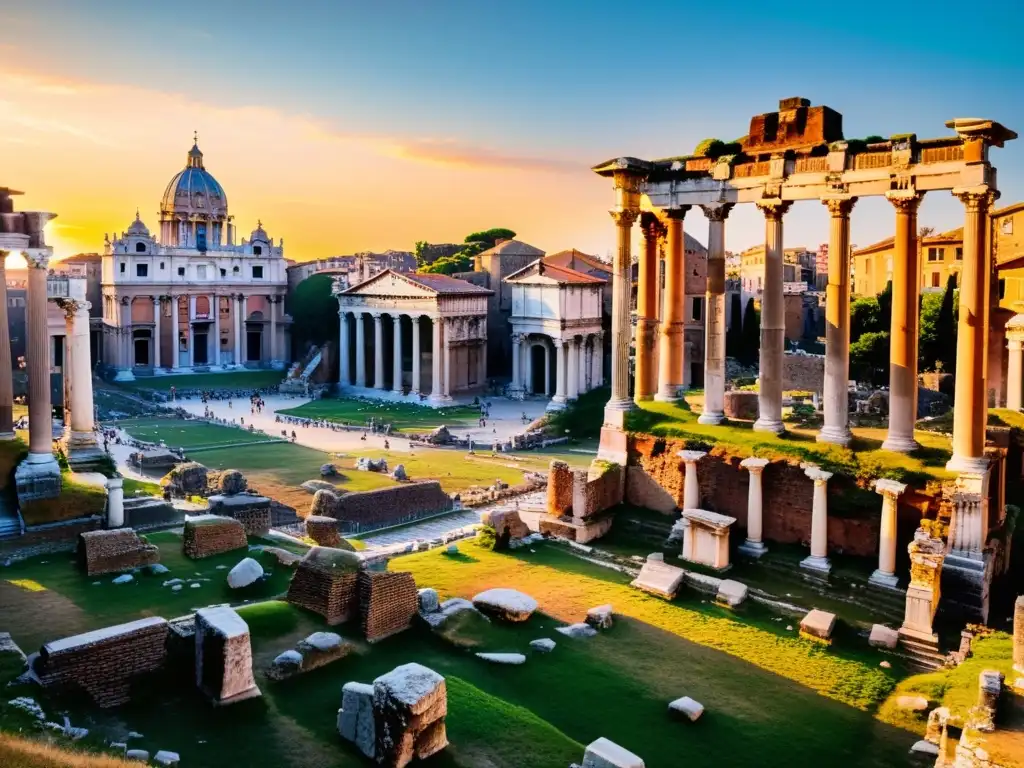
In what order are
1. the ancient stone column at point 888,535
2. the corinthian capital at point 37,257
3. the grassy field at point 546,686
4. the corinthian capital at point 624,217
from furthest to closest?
1. the corinthian capital at point 624,217
2. the corinthian capital at point 37,257
3. the ancient stone column at point 888,535
4. the grassy field at point 546,686

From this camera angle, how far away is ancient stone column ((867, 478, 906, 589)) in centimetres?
1496

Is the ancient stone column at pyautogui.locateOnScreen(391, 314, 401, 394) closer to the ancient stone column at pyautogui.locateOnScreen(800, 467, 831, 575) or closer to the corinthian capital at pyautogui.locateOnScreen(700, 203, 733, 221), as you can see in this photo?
the corinthian capital at pyautogui.locateOnScreen(700, 203, 733, 221)

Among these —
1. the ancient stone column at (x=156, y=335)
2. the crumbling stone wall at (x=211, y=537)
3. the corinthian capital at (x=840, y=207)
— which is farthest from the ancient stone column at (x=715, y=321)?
the ancient stone column at (x=156, y=335)

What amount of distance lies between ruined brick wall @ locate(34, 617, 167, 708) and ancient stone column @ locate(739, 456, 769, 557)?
1019cm

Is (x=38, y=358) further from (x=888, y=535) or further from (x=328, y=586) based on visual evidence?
(x=888, y=535)

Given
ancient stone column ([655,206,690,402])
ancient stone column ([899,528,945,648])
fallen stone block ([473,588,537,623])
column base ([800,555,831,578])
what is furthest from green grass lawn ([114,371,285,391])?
ancient stone column ([899,528,945,648])

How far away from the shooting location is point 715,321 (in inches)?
747

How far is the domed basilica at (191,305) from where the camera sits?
2309 inches

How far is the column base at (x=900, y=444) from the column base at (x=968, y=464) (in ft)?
3.12

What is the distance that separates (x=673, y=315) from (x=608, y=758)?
1240 centimetres

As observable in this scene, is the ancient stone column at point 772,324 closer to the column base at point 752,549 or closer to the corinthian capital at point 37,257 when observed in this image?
the column base at point 752,549

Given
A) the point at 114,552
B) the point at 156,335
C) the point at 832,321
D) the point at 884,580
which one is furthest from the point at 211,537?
the point at 156,335

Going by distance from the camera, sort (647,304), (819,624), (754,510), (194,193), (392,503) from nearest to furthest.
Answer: (819,624) → (754,510) → (647,304) → (392,503) → (194,193)

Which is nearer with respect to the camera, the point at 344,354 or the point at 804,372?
the point at 804,372
